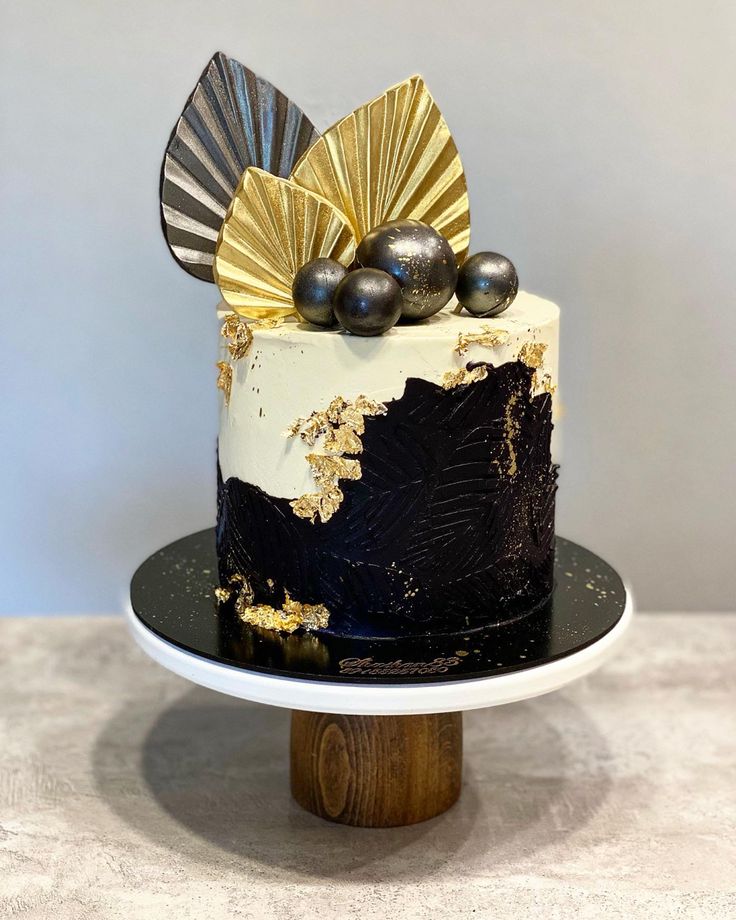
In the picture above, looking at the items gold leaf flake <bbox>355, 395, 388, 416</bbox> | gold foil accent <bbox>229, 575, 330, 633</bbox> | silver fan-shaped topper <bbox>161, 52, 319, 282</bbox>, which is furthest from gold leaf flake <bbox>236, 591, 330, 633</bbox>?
silver fan-shaped topper <bbox>161, 52, 319, 282</bbox>

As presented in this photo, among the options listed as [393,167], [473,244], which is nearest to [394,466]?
[393,167]

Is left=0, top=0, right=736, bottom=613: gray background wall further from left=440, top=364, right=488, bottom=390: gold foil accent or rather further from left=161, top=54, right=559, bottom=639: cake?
left=440, top=364, right=488, bottom=390: gold foil accent

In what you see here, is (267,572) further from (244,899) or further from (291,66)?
(291,66)

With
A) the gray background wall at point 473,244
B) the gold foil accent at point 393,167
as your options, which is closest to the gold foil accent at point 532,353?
the gold foil accent at point 393,167

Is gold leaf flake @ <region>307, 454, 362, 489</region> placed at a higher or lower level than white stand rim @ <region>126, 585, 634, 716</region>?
higher

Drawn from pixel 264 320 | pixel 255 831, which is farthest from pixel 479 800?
pixel 264 320

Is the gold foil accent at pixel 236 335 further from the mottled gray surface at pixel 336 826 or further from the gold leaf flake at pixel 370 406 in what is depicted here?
the mottled gray surface at pixel 336 826
